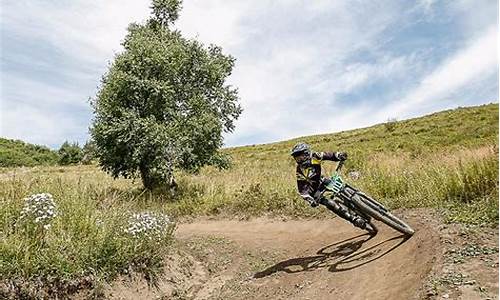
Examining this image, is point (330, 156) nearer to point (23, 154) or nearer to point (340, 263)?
point (340, 263)

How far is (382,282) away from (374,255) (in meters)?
1.15

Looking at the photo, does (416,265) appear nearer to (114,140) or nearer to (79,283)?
(79,283)

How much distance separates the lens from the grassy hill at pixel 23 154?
1875 inches

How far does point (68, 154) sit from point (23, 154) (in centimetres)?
446

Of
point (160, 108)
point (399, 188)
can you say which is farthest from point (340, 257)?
point (160, 108)

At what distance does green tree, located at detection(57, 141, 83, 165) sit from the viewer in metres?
53.3

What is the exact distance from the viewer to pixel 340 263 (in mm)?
8414

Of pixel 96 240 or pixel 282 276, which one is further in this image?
pixel 282 276

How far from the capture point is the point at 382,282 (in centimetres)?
702

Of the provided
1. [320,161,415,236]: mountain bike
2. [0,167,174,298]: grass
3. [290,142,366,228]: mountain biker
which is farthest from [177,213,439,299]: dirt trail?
[0,167,174,298]: grass

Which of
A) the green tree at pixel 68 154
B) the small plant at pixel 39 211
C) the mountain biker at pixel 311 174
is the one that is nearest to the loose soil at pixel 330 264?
the mountain biker at pixel 311 174

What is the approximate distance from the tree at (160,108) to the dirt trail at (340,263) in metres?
6.43

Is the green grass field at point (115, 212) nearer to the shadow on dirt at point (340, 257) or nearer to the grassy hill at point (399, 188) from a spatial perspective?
the grassy hill at point (399, 188)

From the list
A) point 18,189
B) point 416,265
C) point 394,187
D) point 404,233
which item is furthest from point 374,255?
point 18,189
